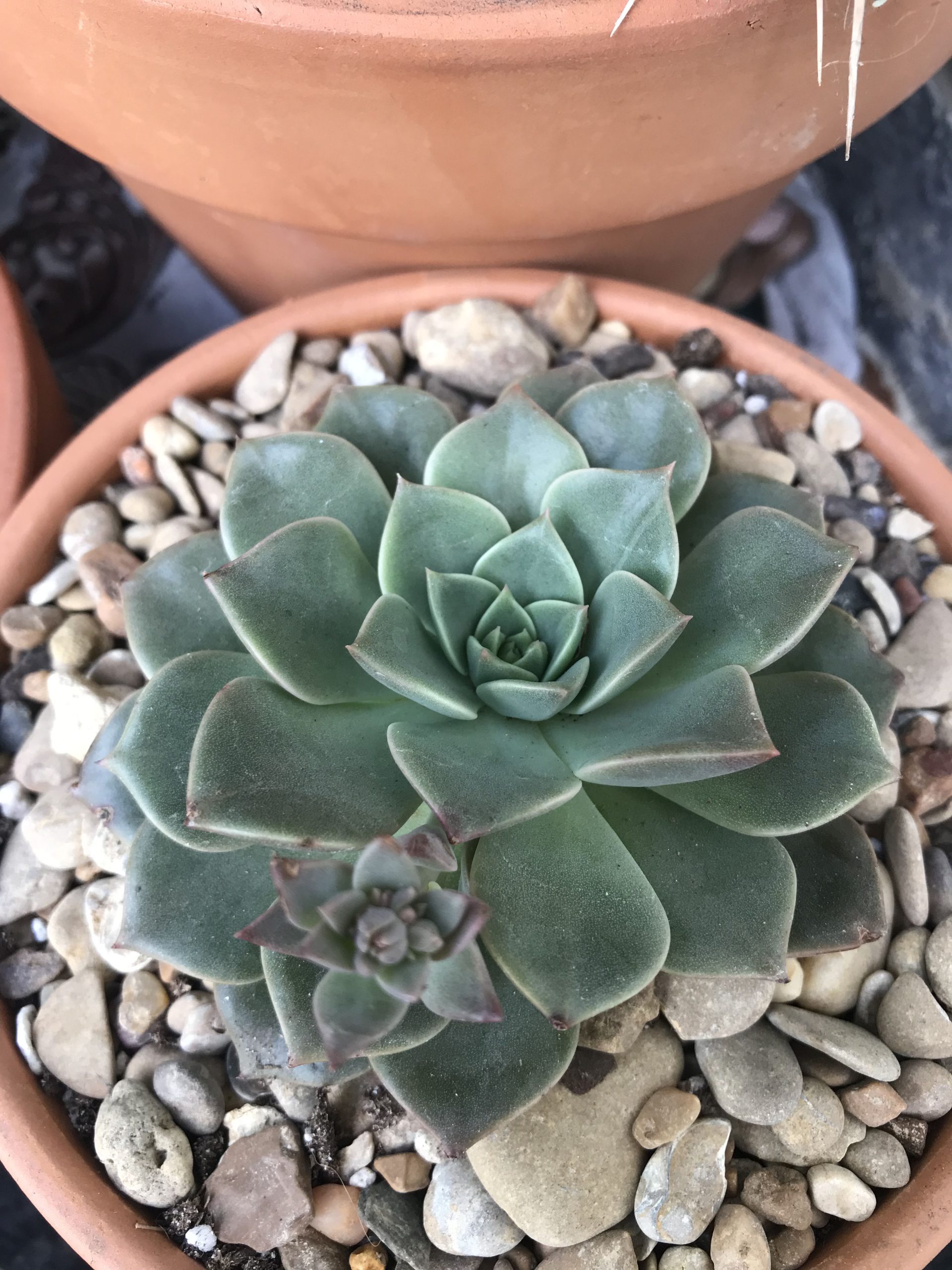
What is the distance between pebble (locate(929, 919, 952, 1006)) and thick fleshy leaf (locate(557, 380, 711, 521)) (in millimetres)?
507

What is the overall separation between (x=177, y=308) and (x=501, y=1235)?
5.53 ft

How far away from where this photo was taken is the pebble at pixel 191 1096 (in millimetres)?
938

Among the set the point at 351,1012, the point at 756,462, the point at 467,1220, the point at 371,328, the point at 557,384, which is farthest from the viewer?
the point at 371,328

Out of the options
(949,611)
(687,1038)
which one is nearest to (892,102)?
(949,611)

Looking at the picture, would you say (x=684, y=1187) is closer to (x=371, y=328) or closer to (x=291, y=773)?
(x=291, y=773)

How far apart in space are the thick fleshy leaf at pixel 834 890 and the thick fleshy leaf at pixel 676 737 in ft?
0.67

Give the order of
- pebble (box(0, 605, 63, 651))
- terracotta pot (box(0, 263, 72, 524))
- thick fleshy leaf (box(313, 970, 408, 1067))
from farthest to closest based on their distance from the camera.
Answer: terracotta pot (box(0, 263, 72, 524)) → pebble (box(0, 605, 63, 651)) → thick fleshy leaf (box(313, 970, 408, 1067))

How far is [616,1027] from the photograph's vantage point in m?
0.93

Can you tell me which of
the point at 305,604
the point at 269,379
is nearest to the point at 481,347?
the point at 269,379

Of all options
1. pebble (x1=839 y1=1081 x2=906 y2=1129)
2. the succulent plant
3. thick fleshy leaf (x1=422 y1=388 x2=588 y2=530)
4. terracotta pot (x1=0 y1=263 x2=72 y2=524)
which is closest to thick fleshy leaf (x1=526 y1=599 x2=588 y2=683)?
the succulent plant

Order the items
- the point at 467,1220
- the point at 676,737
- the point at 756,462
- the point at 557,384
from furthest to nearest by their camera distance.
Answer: the point at 756,462
the point at 557,384
the point at 467,1220
the point at 676,737

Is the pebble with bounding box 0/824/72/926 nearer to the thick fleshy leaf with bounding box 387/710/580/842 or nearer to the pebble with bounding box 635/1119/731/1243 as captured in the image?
the thick fleshy leaf with bounding box 387/710/580/842

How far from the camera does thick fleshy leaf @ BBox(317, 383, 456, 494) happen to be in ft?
3.54

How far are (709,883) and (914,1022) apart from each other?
0.94ft
